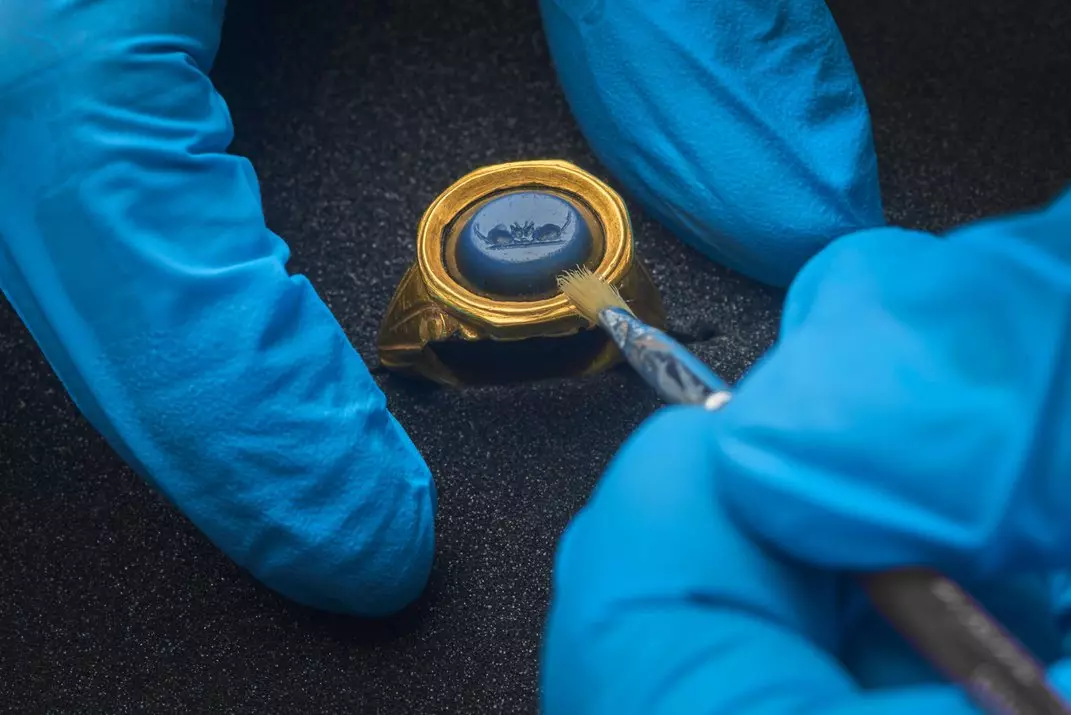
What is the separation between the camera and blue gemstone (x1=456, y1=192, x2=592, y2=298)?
2.23 feet

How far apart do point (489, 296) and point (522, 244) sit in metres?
0.04

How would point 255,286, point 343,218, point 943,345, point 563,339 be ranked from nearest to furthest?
point 943,345 → point 255,286 → point 563,339 → point 343,218

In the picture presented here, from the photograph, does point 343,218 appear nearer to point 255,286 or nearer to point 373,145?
point 373,145

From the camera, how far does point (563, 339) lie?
0.71m

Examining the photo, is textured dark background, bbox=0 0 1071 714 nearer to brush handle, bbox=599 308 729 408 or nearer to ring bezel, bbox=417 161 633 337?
ring bezel, bbox=417 161 633 337

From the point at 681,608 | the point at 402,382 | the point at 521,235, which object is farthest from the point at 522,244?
the point at 681,608

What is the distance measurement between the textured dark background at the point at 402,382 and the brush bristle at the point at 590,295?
0.12 metres

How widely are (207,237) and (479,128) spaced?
12.0 inches

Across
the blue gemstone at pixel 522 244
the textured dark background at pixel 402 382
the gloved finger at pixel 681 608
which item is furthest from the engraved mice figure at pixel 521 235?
the gloved finger at pixel 681 608

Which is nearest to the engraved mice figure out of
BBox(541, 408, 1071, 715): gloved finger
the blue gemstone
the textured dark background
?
the blue gemstone

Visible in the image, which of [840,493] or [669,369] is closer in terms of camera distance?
[840,493]

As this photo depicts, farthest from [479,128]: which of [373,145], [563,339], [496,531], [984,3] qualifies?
[984,3]

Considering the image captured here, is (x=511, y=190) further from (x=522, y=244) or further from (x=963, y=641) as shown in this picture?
(x=963, y=641)

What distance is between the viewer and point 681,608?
1.16 feet
